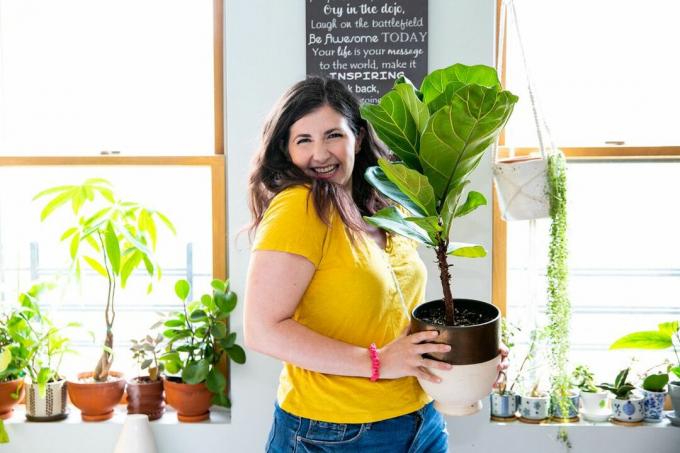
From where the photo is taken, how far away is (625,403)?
2.59m

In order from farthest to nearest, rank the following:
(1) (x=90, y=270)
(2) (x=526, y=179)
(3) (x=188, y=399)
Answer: (1) (x=90, y=270), (3) (x=188, y=399), (2) (x=526, y=179)

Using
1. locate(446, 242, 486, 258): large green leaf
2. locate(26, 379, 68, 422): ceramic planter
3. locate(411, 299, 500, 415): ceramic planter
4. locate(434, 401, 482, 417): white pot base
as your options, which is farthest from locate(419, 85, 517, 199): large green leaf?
locate(26, 379, 68, 422): ceramic planter

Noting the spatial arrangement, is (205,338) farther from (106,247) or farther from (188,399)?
(106,247)

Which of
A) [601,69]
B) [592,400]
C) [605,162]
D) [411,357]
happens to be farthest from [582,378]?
[411,357]

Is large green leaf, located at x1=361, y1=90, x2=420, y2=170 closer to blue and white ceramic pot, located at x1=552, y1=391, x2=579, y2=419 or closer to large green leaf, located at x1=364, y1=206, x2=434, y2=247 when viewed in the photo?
large green leaf, located at x1=364, y1=206, x2=434, y2=247

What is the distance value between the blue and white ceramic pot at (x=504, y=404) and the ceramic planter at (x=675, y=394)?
52 centimetres

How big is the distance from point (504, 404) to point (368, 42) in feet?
4.27

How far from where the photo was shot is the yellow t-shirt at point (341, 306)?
1.58m

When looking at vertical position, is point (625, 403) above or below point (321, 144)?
below

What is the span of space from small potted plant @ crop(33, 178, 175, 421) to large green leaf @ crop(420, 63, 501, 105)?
4.71 feet

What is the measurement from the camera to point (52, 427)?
2664 millimetres

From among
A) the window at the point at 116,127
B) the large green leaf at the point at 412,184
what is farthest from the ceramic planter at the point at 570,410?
the large green leaf at the point at 412,184

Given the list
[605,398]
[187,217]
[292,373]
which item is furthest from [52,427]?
[605,398]

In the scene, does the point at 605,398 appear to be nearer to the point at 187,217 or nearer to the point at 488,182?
the point at 488,182
